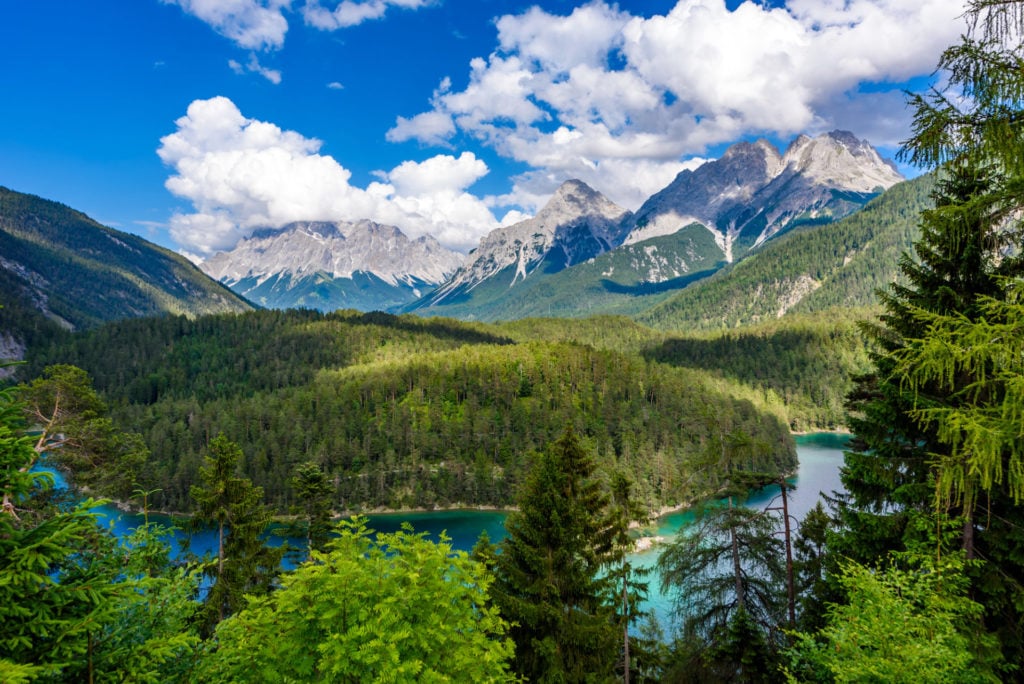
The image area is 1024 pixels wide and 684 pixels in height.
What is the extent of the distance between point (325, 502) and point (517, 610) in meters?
18.8

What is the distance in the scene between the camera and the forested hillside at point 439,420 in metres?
94.8

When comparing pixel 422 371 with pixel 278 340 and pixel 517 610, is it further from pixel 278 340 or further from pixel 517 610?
pixel 517 610

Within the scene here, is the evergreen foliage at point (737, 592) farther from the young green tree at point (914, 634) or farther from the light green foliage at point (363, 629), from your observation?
the light green foliage at point (363, 629)

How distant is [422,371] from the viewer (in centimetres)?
12581

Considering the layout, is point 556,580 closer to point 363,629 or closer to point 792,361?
point 363,629

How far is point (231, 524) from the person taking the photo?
84.1 feet

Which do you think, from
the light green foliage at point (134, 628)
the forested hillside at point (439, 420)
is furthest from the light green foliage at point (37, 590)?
the forested hillside at point (439, 420)

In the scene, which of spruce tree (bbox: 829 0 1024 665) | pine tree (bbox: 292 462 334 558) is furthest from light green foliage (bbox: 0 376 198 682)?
pine tree (bbox: 292 462 334 558)

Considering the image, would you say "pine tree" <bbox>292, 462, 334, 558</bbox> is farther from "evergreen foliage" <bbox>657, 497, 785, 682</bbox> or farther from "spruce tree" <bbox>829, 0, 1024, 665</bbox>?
"spruce tree" <bbox>829, 0, 1024, 665</bbox>

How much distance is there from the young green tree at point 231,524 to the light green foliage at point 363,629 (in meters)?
17.3

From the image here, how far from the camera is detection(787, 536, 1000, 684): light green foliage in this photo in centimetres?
757

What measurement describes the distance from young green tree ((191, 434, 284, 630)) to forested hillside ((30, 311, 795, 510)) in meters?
63.5

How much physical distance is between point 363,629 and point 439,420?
104m

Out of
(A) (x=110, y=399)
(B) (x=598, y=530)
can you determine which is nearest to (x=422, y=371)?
(A) (x=110, y=399)
